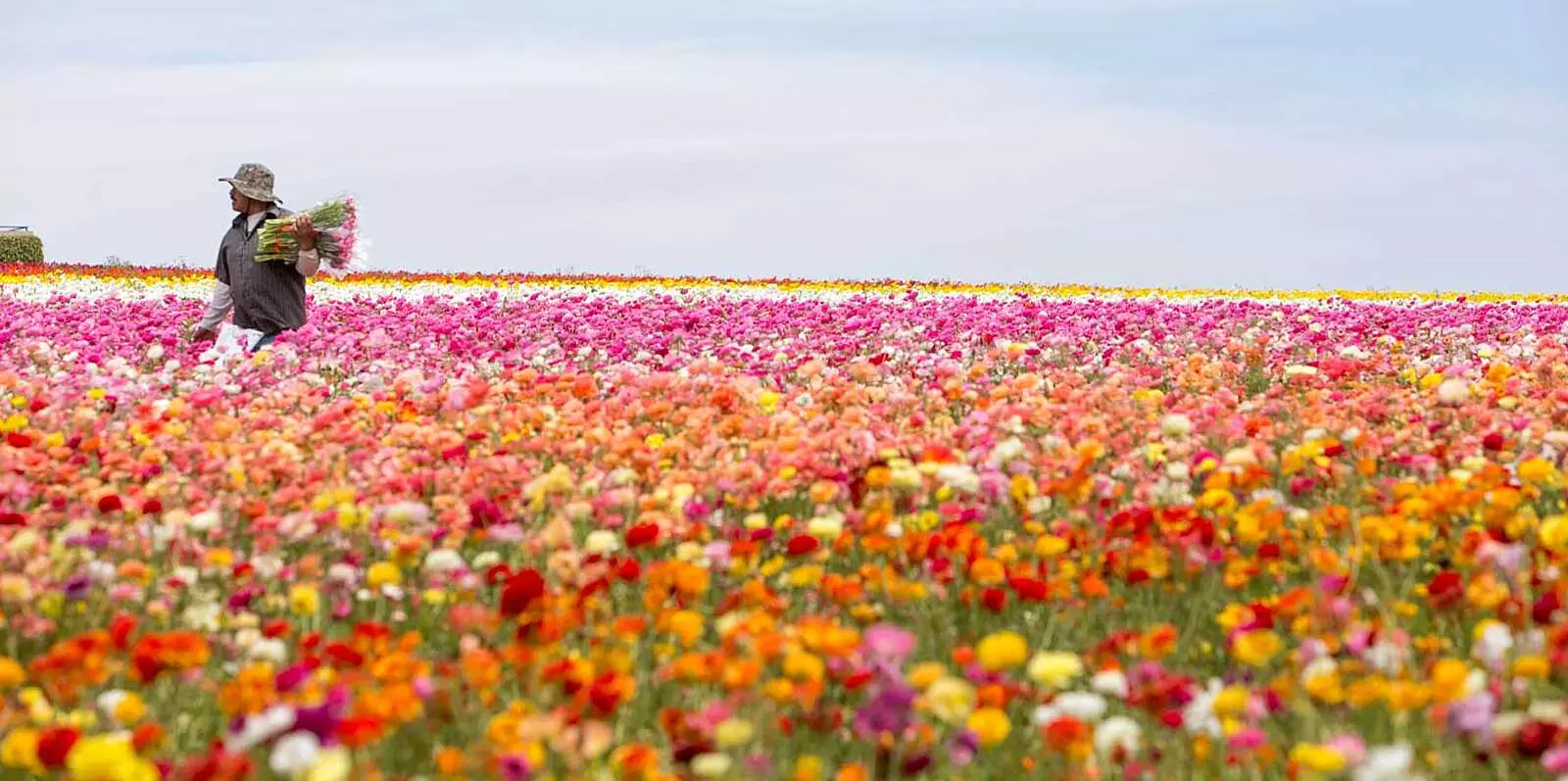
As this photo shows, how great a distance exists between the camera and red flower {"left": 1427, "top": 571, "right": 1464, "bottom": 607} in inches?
150

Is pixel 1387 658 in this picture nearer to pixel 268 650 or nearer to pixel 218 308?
pixel 268 650

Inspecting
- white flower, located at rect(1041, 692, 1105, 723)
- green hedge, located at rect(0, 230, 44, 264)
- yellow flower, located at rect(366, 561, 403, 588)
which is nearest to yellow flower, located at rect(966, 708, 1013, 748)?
white flower, located at rect(1041, 692, 1105, 723)

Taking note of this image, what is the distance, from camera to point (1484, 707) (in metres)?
2.87

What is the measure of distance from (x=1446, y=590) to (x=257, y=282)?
9210mm

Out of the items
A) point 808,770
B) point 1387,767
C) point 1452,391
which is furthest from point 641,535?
point 1452,391

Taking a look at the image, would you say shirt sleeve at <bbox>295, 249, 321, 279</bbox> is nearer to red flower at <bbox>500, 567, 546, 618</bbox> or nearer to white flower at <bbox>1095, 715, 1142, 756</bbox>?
red flower at <bbox>500, 567, 546, 618</bbox>

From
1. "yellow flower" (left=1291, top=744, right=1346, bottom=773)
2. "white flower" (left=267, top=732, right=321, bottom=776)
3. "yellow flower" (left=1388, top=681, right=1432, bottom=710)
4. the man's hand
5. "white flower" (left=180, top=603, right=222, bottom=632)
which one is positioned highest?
the man's hand

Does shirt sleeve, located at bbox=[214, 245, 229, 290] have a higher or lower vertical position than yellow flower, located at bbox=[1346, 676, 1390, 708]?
higher

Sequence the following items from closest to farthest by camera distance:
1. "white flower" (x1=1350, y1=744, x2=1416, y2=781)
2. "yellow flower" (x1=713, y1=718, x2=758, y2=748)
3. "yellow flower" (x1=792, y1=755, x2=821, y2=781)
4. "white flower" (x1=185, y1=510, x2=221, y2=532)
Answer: "white flower" (x1=1350, y1=744, x2=1416, y2=781) < "yellow flower" (x1=713, y1=718, x2=758, y2=748) < "yellow flower" (x1=792, y1=755, x2=821, y2=781) < "white flower" (x1=185, y1=510, x2=221, y2=532)

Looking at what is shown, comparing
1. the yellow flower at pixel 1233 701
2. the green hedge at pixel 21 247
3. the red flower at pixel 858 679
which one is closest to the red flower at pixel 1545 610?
the yellow flower at pixel 1233 701

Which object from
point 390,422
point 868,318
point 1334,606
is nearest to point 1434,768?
point 1334,606

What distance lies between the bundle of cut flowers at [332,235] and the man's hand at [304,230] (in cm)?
3

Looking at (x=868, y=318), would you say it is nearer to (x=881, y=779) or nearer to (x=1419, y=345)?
(x=1419, y=345)

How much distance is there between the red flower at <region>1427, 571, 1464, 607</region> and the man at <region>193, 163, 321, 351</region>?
8666mm
